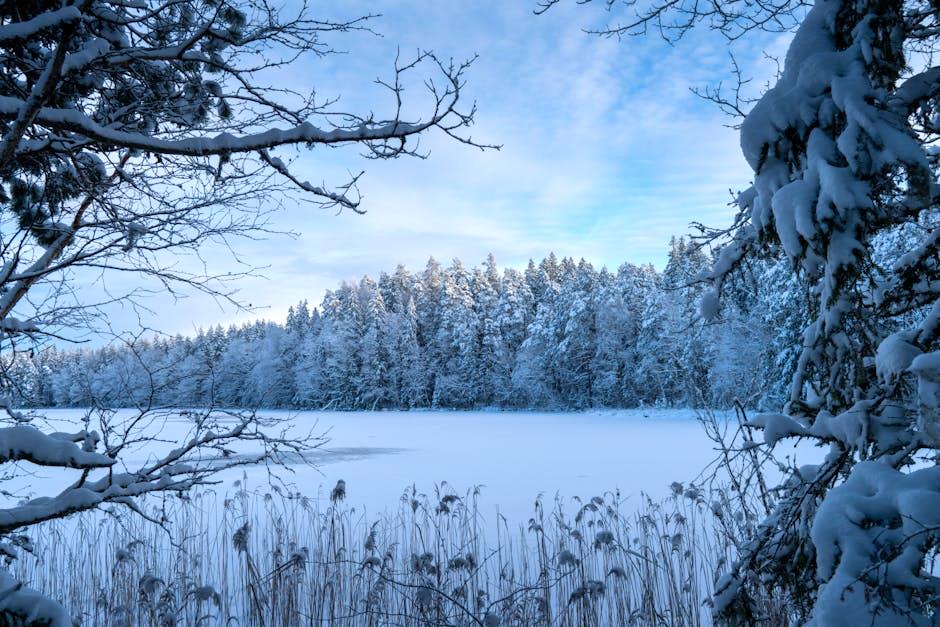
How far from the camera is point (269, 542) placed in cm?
693

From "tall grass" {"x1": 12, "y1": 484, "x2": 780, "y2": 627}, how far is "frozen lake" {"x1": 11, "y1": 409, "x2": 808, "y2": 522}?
2.97 feet

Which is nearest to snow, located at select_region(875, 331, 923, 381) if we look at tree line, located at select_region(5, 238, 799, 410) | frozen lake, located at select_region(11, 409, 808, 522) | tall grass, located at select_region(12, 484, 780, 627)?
tall grass, located at select_region(12, 484, 780, 627)

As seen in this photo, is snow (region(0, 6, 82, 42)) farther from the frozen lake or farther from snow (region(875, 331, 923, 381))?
the frozen lake

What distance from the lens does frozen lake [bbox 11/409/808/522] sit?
9602mm

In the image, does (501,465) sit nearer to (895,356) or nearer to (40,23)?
(895,356)

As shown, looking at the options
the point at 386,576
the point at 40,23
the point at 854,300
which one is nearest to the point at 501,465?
the point at 386,576

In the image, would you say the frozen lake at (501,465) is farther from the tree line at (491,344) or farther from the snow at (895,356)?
the tree line at (491,344)

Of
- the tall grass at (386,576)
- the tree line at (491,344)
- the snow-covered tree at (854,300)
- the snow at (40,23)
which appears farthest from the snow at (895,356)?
the tree line at (491,344)

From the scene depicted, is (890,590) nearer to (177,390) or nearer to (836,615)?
(836,615)

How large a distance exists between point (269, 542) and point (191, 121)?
220 inches

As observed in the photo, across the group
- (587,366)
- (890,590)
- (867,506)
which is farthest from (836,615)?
(587,366)

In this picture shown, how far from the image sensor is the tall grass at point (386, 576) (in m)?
4.34

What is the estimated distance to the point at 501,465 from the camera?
12805 mm

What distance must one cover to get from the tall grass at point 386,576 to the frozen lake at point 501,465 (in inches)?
35.7
